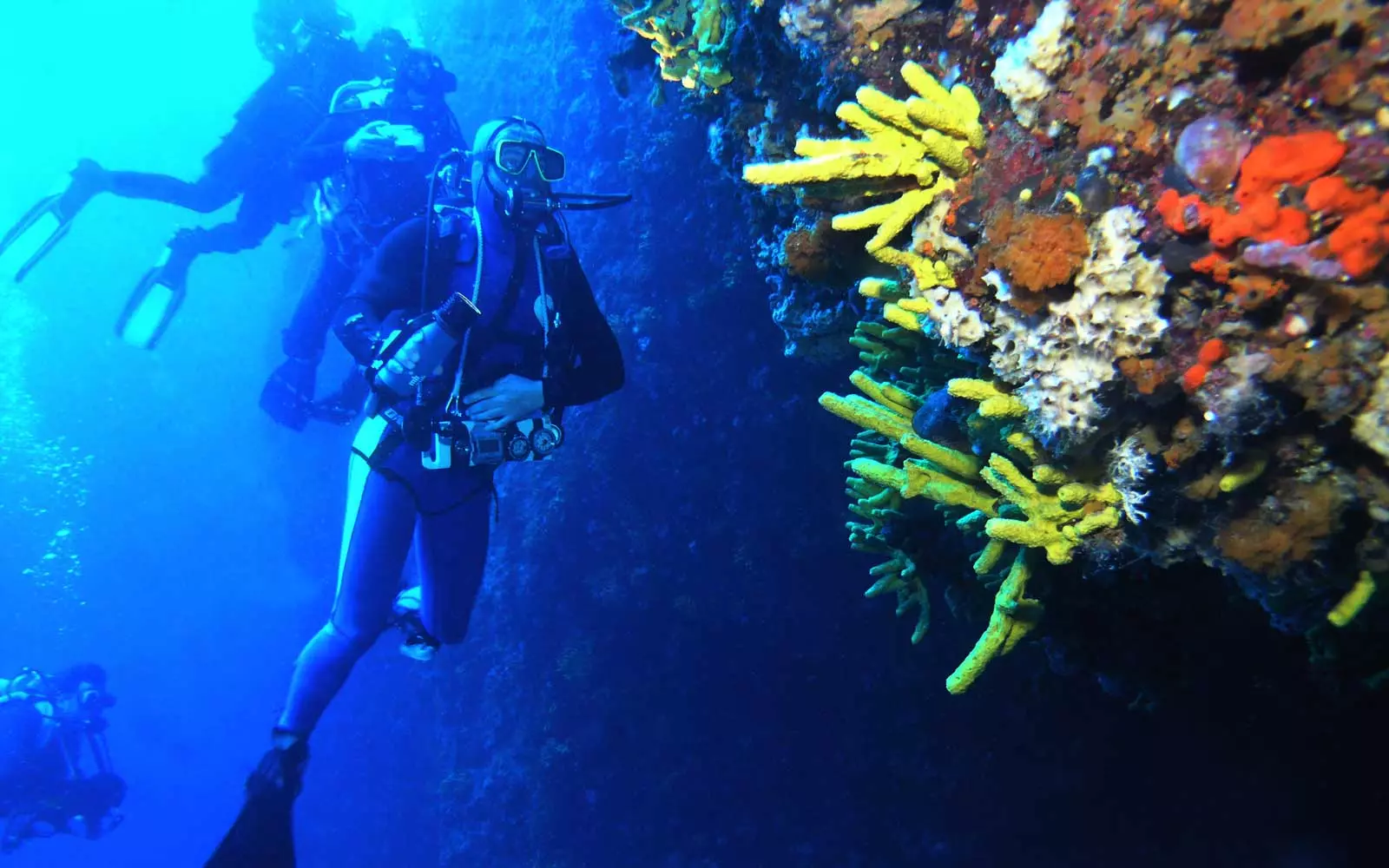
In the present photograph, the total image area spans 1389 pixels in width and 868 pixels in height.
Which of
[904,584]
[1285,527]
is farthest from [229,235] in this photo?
[1285,527]

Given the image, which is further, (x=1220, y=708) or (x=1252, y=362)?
(x=1220, y=708)

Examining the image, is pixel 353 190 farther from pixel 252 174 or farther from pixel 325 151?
pixel 252 174

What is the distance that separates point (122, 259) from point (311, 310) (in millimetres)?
38947

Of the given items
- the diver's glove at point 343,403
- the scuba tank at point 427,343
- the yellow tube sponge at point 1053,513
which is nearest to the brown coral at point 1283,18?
the yellow tube sponge at point 1053,513

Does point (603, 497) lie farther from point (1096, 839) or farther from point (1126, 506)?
point (1126, 506)

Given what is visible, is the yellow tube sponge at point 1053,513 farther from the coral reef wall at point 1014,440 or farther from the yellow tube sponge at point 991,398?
the yellow tube sponge at point 991,398

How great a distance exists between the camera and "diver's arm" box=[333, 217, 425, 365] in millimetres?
4598

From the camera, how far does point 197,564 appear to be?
31.4 m

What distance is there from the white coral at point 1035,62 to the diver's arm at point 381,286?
4101mm

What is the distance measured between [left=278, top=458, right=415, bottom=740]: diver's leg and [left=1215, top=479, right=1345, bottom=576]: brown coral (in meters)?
5.04

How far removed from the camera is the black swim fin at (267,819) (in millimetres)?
4457

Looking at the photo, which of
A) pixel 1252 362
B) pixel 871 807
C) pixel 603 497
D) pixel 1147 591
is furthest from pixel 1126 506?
pixel 603 497

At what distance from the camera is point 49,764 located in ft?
38.3

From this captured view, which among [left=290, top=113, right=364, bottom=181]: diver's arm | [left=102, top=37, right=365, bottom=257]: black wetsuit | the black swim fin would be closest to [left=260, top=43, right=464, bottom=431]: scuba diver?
[left=290, top=113, right=364, bottom=181]: diver's arm
